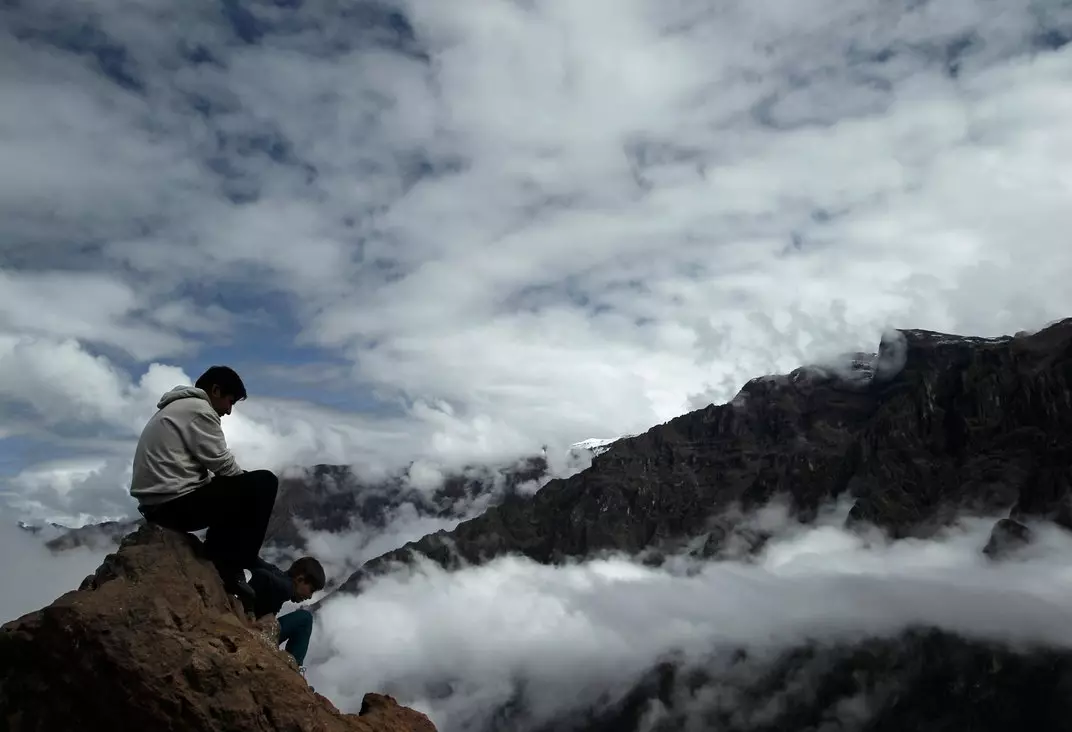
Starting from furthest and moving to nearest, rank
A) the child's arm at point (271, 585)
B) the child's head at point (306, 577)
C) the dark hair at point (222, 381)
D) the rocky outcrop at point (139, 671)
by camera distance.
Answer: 1. the child's head at point (306, 577)
2. the child's arm at point (271, 585)
3. the dark hair at point (222, 381)
4. the rocky outcrop at point (139, 671)

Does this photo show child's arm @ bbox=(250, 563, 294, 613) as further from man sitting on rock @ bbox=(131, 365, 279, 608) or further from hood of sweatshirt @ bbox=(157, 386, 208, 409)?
hood of sweatshirt @ bbox=(157, 386, 208, 409)

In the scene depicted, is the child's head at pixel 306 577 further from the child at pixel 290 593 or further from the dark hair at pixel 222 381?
the dark hair at pixel 222 381

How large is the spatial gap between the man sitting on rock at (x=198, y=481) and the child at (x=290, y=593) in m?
1.37

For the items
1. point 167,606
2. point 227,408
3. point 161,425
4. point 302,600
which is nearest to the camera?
point 167,606

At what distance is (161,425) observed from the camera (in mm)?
15141

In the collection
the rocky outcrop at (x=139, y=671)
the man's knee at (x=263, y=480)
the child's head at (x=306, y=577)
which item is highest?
the man's knee at (x=263, y=480)

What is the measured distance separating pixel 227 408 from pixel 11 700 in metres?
5.95

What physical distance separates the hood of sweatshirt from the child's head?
170 inches

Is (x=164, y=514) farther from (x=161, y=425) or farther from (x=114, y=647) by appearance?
(x=114, y=647)

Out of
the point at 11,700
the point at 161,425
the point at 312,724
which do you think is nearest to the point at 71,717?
the point at 11,700

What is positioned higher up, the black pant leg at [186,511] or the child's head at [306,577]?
the black pant leg at [186,511]

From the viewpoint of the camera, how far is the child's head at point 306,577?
696 inches

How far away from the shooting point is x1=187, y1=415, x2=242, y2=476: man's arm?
15.3m

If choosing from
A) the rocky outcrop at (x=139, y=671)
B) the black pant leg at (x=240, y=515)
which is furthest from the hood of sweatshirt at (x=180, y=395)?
the rocky outcrop at (x=139, y=671)
